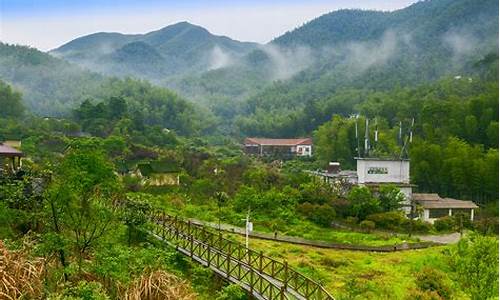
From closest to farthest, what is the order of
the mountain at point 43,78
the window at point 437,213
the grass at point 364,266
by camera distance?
1. the grass at point 364,266
2. the window at point 437,213
3. the mountain at point 43,78

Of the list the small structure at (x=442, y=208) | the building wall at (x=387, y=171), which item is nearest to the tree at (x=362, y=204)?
the small structure at (x=442, y=208)

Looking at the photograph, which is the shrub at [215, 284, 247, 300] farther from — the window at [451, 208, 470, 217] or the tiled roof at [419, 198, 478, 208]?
the window at [451, 208, 470, 217]

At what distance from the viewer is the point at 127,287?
9.22 metres

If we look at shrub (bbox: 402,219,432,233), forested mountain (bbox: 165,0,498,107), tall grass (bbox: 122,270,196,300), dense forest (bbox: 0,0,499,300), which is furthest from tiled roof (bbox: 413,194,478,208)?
forested mountain (bbox: 165,0,498,107)

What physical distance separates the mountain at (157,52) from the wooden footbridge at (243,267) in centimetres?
12890

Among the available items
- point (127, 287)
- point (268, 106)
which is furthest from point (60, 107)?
point (127, 287)

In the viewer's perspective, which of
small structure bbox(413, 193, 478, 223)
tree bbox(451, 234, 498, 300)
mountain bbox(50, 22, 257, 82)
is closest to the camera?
tree bbox(451, 234, 498, 300)

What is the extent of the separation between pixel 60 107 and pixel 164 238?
63.4m

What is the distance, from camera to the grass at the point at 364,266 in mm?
13555

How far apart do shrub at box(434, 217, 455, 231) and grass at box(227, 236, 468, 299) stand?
4608 mm

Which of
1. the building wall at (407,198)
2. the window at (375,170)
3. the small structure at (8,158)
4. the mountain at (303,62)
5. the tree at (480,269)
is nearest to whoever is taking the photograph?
the tree at (480,269)

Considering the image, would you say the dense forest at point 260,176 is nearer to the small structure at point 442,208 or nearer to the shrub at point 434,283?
the shrub at point 434,283

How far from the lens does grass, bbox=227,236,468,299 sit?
13.6m

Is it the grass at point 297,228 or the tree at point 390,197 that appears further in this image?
the tree at point 390,197
